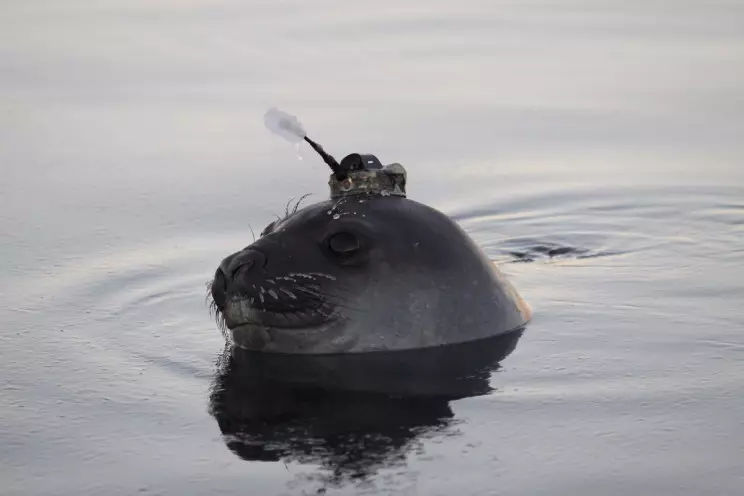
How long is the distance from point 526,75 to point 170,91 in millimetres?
2918

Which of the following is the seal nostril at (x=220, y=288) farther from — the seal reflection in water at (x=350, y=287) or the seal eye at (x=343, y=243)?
the seal eye at (x=343, y=243)

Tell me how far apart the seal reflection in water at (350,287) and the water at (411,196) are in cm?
27

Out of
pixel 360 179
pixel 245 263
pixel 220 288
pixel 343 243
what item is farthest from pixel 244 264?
pixel 360 179

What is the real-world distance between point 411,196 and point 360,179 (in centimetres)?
271

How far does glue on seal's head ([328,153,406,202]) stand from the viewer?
6.87 m

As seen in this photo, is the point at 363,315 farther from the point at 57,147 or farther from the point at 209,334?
the point at 57,147

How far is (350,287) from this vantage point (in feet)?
21.4

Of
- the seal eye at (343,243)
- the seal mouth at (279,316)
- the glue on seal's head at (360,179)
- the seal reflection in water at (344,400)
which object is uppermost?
the glue on seal's head at (360,179)

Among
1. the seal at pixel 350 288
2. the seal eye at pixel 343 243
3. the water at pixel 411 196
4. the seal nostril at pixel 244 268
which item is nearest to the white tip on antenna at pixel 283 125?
the seal at pixel 350 288

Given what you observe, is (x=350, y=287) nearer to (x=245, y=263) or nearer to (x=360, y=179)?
(x=245, y=263)

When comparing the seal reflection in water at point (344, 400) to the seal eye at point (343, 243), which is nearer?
the seal reflection in water at point (344, 400)

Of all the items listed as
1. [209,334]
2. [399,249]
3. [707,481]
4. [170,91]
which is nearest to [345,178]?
[399,249]

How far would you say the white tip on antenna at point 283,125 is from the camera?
6820mm

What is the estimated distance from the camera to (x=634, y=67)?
1320 centimetres
